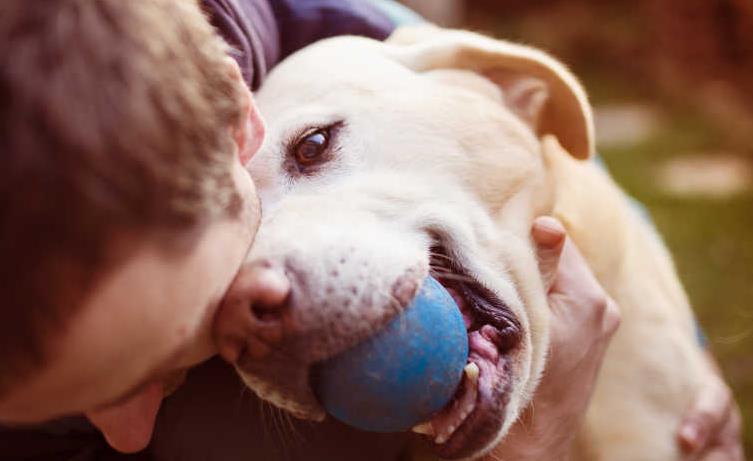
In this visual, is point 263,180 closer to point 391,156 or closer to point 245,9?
point 391,156

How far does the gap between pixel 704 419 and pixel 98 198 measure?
1.37 metres

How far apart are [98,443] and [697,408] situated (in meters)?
1.20

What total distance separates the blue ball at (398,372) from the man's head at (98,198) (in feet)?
0.89

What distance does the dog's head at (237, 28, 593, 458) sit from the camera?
1322 mm

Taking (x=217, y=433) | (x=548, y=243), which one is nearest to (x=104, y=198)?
(x=217, y=433)

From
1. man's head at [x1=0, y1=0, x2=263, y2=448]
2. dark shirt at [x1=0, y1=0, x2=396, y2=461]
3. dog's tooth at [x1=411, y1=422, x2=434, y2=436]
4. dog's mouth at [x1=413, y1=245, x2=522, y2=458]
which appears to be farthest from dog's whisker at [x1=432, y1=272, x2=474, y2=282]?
Result: man's head at [x1=0, y1=0, x2=263, y2=448]

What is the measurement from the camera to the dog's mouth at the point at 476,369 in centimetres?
143

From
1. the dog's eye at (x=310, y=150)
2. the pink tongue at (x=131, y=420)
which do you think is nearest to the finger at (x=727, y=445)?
the dog's eye at (x=310, y=150)

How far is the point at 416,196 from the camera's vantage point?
153cm

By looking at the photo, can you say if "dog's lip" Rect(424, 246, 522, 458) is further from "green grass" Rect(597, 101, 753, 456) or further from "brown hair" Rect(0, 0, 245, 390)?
"green grass" Rect(597, 101, 753, 456)

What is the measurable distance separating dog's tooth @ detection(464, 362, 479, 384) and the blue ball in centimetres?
5

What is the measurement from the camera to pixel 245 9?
5.91 feet

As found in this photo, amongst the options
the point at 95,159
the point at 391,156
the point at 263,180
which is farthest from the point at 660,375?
the point at 95,159

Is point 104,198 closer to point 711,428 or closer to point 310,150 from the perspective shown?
point 310,150
